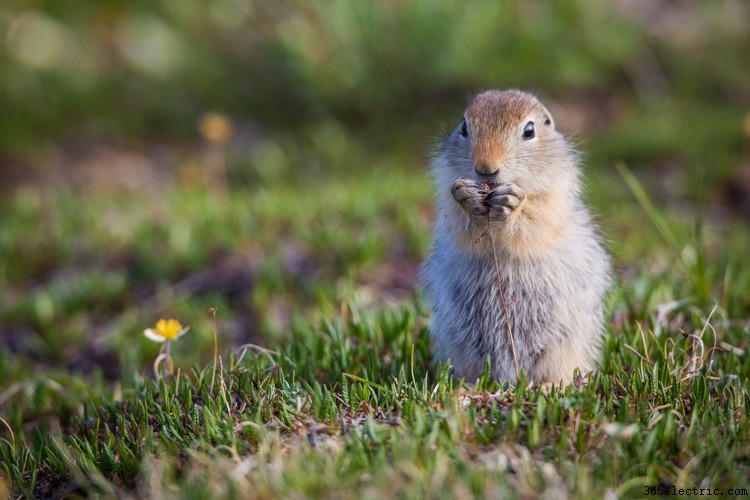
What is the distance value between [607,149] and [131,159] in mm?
4953

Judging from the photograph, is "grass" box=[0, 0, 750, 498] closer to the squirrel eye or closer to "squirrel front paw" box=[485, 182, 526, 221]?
"squirrel front paw" box=[485, 182, 526, 221]

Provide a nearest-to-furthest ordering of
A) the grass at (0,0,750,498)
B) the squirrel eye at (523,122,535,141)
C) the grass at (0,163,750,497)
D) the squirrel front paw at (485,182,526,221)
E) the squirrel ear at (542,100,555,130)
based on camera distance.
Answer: the grass at (0,163,750,497)
the grass at (0,0,750,498)
the squirrel front paw at (485,182,526,221)
the squirrel eye at (523,122,535,141)
the squirrel ear at (542,100,555,130)

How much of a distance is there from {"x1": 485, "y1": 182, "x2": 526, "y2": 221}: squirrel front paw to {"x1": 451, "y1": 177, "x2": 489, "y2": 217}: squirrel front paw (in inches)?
1.0

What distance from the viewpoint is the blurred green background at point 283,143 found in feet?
17.5

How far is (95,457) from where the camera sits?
3.05 m

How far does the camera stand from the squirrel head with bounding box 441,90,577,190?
3.38 m

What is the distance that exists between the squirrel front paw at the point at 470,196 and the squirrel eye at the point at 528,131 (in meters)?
0.41

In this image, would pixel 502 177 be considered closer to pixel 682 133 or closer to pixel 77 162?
pixel 682 133

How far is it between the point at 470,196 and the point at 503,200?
129mm

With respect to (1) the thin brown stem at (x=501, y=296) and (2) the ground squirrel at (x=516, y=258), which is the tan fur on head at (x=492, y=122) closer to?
(2) the ground squirrel at (x=516, y=258)

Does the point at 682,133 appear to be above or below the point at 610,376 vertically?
above

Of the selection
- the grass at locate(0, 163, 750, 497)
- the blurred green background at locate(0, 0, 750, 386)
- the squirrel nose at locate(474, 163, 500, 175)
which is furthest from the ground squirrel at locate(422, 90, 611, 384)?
the blurred green background at locate(0, 0, 750, 386)

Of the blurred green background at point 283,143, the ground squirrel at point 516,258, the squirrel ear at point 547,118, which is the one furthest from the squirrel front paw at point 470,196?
the blurred green background at point 283,143

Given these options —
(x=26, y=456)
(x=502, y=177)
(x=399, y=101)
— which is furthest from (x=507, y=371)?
(x=399, y=101)
